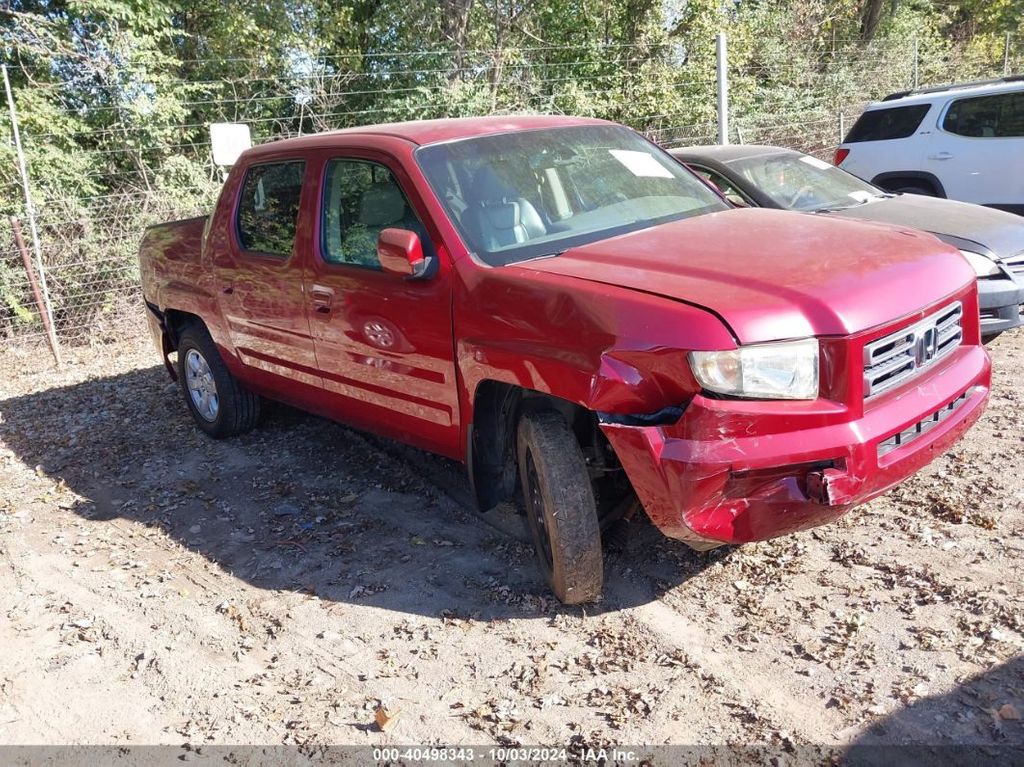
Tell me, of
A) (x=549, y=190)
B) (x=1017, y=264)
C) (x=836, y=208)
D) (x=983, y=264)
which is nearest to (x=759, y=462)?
(x=549, y=190)

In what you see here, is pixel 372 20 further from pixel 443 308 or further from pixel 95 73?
pixel 443 308

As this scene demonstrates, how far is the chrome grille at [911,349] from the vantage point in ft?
10.2

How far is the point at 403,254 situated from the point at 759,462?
1704mm

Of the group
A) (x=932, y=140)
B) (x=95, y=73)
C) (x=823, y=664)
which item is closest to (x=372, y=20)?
(x=95, y=73)

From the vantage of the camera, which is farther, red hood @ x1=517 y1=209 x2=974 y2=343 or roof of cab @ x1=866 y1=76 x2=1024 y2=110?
roof of cab @ x1=866 y1=76 x2=1024 y2=110

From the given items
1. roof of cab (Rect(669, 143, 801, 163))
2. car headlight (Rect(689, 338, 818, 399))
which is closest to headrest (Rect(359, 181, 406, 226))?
car headlight (Rect(689, 338, 818, 399))

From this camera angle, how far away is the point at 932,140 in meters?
9.31

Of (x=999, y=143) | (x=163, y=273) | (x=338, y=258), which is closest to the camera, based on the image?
(x=338, y=258)

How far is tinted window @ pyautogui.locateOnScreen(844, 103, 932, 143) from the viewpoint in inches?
374

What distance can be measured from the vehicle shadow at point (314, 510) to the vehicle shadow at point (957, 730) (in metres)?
1.12

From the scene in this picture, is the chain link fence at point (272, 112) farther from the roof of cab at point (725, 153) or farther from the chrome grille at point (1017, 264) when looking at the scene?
the chrome grille at point (1017, 264)

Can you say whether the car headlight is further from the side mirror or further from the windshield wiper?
the windshield wiper

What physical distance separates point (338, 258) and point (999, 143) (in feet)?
24.1

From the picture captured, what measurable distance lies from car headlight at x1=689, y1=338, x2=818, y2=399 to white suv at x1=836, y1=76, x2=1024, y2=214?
718cm
